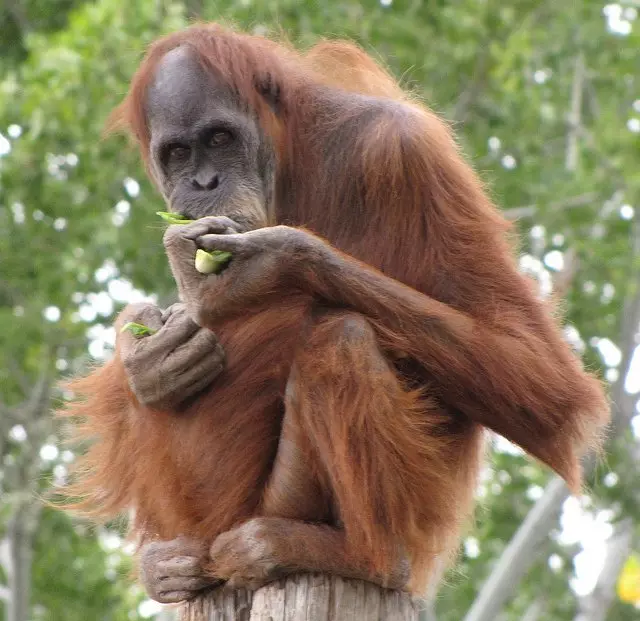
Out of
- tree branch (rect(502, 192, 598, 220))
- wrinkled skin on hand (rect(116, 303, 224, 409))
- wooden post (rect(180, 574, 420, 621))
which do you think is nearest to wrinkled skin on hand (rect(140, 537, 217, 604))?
wooden post (rect(180, 574, 420, 621))

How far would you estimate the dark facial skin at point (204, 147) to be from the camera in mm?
4453

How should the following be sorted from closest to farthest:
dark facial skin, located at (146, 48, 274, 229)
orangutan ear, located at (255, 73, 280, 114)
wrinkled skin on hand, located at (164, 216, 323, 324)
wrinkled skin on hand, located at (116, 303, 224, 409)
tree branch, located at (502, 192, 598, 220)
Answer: wrinkled skin on hand, located at (164, 216, 323, 324)
wrinkled skin on hand, located at (116, 303, 224, 409)
dark facial skin, located at (146, 48, 274, 229)
orangutan ear, located at (255, 73, 280, 114)
tree branch, located at (502, 192, 598, 220)

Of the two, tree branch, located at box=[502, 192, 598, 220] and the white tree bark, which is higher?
tree branch, located at box=[502, 192, 598, 220]

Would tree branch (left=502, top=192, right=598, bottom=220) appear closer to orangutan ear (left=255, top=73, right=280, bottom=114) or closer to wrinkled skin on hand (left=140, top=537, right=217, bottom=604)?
orangutan ear (left=255, top=73, right=280, bottom=114)

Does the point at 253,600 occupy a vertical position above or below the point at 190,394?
below

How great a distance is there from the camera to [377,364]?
4.07 metres

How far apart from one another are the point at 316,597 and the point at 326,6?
6679 millimetres

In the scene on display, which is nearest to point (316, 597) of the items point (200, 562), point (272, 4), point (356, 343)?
point (200, 562)

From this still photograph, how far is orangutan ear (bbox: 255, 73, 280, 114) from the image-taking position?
4695 millimetres

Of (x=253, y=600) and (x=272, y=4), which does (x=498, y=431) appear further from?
(x=272, y=4)

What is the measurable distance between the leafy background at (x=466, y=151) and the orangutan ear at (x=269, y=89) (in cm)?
447

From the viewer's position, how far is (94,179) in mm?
10047

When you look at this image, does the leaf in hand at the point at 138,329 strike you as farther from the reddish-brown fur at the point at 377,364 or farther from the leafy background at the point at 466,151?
the leafy background at the point at 466,151

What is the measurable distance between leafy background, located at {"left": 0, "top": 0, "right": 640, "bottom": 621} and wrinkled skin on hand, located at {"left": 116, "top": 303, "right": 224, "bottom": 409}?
454 centimetres
